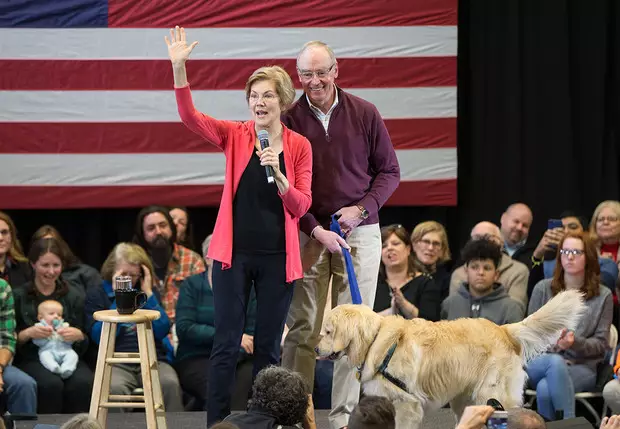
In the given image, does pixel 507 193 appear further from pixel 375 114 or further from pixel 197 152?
pixel 375 114

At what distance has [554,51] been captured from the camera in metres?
7.81

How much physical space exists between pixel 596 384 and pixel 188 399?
2348mm

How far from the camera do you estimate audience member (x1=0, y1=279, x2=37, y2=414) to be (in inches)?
224

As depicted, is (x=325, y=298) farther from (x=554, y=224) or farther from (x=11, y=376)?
(x=554, y=224)

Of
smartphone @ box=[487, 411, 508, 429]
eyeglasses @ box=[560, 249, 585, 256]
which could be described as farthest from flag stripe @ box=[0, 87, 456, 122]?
smartphone @ box=[487, 411, 508, 429]

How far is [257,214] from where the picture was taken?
4.18 m

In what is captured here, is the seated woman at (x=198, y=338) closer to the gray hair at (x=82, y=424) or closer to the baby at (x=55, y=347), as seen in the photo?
the baby at (x=55, y=347)

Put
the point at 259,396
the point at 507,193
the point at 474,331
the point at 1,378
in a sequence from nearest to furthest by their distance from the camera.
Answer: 1. the point at 259,396
2. the point at 474,331
3. the point at 1,378
4. the point at 507,193

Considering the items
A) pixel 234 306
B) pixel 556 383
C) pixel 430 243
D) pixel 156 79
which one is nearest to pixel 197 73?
pixel 156 79

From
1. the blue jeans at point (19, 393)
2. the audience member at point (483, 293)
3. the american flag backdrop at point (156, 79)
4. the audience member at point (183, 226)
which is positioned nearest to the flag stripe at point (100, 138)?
the american flag backdrop at point (156, 79)

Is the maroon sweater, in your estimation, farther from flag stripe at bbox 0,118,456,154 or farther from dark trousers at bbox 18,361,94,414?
flag stripe at bbox 0,118,456,154

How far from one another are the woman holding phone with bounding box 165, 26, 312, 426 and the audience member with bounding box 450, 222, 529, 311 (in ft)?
8.15

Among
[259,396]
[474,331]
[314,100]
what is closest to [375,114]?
[314,100]

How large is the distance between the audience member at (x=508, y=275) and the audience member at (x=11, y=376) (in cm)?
254
